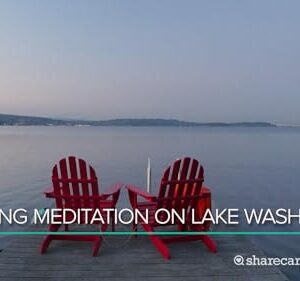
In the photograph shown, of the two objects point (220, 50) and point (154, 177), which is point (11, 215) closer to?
point (154, 177)

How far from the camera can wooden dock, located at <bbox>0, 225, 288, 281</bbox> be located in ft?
10.6

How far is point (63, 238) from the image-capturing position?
12.9ft

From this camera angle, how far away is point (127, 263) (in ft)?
11.6

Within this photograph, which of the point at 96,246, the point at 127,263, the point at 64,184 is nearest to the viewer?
the point at 127,263

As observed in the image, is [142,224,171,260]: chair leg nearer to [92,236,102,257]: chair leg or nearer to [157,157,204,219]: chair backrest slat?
[157,157,204,219]: chair backrest slat

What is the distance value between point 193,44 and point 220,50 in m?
3.08

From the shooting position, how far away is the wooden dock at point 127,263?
3.23m

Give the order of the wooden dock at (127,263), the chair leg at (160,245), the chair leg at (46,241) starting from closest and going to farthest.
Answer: the wooden dock at (127,263) < the chair leg at (160,245) < the chair leg at (46,241)

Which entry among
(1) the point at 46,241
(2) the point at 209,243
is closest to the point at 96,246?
(1) the point at 46,241

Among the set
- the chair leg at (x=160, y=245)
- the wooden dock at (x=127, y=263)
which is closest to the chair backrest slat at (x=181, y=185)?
the chair leg at (x=160, y=245)

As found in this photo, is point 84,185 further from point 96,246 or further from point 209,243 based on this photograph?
point 209,243

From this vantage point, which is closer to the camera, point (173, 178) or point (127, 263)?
point (127, 263)

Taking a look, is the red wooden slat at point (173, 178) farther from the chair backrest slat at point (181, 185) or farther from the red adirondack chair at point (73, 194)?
the red adirondack chair at point (73, 194)

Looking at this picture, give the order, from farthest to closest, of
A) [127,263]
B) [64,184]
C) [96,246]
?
[64,184] → [96,246] → [127,263]
